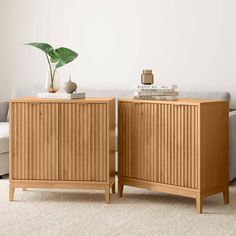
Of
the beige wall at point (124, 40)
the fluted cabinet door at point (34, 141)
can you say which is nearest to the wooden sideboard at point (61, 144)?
the fluted cabinet door at point (34, 141)

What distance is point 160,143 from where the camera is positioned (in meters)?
3.69

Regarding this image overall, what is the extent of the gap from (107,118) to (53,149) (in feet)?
1.38

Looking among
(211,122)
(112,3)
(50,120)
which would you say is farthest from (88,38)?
(211,122)

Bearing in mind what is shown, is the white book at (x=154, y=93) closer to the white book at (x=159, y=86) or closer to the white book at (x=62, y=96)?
the white book at (x=159, y=86)

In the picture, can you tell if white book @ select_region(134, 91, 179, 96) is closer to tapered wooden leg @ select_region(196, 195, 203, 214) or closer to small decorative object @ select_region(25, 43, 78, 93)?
small decorative object @ select_region(25, 43, 78, 93)

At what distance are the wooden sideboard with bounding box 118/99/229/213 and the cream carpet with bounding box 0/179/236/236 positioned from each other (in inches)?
4.6

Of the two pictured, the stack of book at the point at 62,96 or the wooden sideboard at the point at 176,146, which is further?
the stack of book at the point at 62,96

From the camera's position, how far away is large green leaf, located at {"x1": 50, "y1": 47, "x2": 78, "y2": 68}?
12.7 ft

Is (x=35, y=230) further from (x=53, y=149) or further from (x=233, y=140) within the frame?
(x=233, y=140)

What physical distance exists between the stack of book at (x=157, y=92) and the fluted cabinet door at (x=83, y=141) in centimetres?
30

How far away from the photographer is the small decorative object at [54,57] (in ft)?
12.7

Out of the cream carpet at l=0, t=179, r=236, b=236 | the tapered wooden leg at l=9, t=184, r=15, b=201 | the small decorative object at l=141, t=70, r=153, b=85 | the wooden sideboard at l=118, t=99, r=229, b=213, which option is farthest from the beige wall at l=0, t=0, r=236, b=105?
the tapered wooden leg at l=9, t=184, r=15, b=201

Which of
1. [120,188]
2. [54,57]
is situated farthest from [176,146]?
[54,57]

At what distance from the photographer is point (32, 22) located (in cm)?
547
